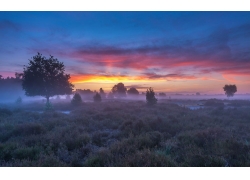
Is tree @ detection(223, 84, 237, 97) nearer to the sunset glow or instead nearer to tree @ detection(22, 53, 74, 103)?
the sunset glow

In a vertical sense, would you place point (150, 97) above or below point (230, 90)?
below

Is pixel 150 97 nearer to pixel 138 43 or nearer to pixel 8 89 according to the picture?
pixel 138 43

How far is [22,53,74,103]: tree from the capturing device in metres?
20.3

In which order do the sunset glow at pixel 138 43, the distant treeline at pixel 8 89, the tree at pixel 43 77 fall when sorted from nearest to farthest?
the sunset glow at pixel 138 43
the tree at pixel 43 77
the distant treeline at pixel 8 89

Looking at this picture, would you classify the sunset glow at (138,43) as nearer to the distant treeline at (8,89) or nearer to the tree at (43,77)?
the tree at (43,77)

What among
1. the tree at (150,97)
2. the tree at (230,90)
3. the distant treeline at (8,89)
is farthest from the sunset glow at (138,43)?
the distant treeline at (8,89)

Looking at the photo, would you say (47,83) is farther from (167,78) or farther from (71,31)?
(167,78)

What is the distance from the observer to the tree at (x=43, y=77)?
2027 cm

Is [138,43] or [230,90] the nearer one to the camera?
[138,43]

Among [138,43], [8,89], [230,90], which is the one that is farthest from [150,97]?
[8,89]

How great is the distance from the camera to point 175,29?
8.51 m

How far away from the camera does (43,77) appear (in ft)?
67.9

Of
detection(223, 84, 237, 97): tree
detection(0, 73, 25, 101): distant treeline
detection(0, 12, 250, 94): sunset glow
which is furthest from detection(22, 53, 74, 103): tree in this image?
detection(0, 73, 25, 101): distant treeline

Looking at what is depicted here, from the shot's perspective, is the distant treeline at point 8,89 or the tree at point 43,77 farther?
the distant treeline at point 8,89
